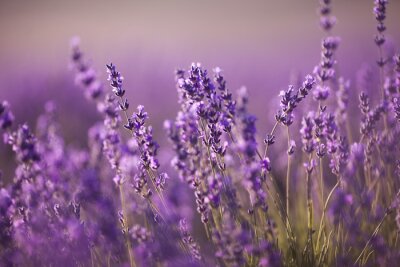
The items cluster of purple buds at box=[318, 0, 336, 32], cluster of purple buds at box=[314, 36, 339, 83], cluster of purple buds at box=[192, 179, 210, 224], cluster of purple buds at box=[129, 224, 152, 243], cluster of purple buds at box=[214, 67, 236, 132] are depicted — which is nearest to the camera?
cluster of purple buds at box=[129, 224, 152, 243]

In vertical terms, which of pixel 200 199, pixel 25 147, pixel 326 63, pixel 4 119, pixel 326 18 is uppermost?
pixel 326 18

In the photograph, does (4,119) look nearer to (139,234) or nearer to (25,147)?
(25,147)

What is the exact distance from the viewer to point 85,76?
6.73ft

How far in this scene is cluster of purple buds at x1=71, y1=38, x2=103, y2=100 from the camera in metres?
2.02

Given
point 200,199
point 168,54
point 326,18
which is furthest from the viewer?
point 168,54

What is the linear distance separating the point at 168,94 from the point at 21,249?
734cm

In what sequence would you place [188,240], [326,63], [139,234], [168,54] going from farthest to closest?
[168,54] < [326,63] < [188,240] < [139,234]

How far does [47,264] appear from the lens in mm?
2016

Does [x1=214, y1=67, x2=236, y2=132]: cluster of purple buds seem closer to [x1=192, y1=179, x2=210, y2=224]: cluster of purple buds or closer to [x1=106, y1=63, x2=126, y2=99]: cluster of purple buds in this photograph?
[x1=192, y1=179, x2=210, y2=224]: cluster of purple buds

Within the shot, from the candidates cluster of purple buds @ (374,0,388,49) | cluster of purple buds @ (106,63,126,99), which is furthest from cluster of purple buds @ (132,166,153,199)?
cluster of purple buds @ (374,0,388,49)

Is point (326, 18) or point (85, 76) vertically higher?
point (326, 18)

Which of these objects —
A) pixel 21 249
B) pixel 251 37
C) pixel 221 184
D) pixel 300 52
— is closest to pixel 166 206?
pixel 221 184

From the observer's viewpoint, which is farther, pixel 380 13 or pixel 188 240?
pixel 380 13

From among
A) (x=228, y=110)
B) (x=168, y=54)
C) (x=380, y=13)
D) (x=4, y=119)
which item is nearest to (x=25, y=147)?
(x=4, y=119)
